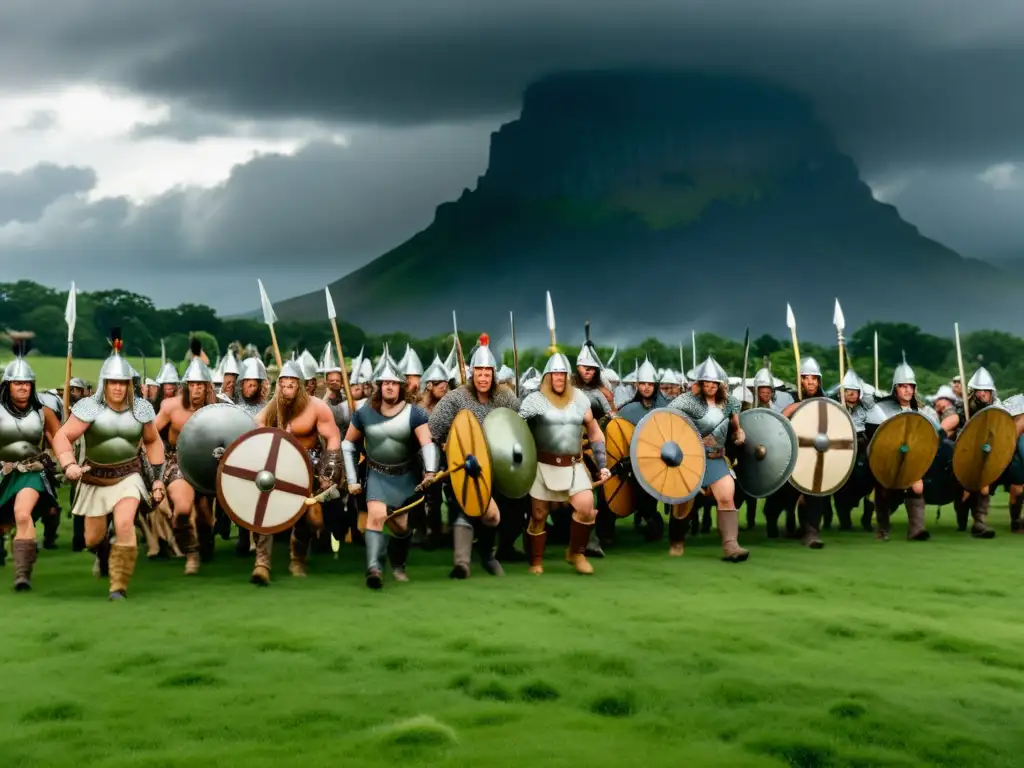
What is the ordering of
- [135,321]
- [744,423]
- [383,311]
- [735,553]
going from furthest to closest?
[383,311]
[135,321]
[744,423]
[735,553]

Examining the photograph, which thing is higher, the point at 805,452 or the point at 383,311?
the point at 383,311

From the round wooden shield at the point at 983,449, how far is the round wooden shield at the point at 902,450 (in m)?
0.51

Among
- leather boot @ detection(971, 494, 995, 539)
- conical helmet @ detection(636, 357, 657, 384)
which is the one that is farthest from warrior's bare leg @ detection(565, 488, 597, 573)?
leather boot @ detection(971, 494, 995, 539)

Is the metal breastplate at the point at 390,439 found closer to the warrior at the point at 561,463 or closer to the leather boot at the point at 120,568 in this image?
the warrior at the point at 561,463

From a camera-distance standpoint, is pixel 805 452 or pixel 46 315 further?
pixel 46 315

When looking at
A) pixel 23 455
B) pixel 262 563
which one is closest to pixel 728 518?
pixel 262 563

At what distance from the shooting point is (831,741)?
5.17 metres

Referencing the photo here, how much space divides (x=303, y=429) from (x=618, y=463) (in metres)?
2.79

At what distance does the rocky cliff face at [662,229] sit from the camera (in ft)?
540

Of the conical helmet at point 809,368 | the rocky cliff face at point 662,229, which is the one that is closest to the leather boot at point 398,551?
the conical helmet at point 809,368

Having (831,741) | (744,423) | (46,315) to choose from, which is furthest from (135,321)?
(831,741)

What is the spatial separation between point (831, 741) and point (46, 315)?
3495 inches

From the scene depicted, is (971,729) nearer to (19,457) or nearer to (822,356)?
(19,457)

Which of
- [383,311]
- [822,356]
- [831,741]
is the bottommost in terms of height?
[831,741]
